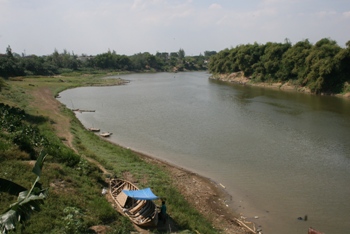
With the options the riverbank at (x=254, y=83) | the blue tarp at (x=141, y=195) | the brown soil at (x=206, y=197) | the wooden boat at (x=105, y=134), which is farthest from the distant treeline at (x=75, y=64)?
the blue tarp at (x=141, y=195)

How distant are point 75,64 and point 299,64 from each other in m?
89.1

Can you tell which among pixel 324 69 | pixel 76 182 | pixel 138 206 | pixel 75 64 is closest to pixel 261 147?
pixel 138 206

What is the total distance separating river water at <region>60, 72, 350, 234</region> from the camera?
1655cm

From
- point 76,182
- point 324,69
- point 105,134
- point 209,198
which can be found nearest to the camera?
point 76,182

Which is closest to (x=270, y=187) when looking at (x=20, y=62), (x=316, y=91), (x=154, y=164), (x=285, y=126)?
(x=154, y=164)

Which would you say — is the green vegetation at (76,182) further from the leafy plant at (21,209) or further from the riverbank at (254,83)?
the riverbank at (254,83)

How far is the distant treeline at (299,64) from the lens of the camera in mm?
57531

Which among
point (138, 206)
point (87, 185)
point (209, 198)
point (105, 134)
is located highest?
point (87, 185)

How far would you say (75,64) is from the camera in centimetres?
12425

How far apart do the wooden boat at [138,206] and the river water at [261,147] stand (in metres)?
5.48

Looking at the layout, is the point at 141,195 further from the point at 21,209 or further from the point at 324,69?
the point at 324,69

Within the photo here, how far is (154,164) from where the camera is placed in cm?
2180

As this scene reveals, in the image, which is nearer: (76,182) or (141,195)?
(141,195)

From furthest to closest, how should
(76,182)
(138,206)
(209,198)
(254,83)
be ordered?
(254,83), (209,198), (76,182), (138,206)
